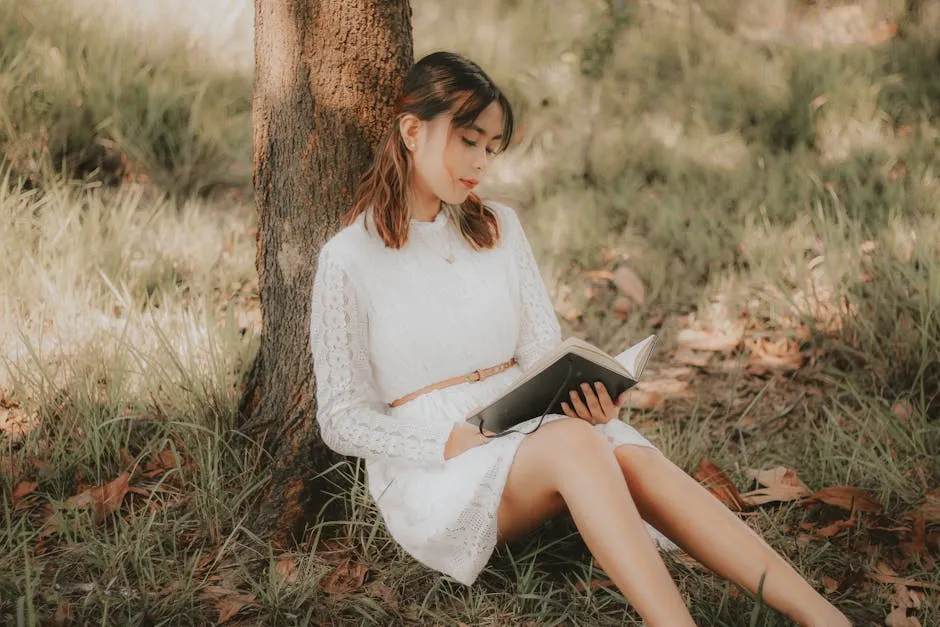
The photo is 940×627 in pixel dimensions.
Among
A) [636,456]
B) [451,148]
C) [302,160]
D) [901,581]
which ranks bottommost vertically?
[901,581]

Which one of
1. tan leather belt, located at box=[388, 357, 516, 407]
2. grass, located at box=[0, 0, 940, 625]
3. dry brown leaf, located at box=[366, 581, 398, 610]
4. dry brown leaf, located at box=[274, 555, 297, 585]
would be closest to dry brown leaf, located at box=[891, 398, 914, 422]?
grass, located at box=[0, 0, 940, 625]

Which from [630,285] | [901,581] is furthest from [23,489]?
[630,285]

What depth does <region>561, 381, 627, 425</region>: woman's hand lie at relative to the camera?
2.14m

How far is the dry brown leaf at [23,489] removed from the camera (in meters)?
2.58

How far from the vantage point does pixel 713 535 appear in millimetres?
2141

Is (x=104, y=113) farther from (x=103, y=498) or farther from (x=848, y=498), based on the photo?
(x=848, y=498)

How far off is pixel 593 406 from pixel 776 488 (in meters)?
0.94

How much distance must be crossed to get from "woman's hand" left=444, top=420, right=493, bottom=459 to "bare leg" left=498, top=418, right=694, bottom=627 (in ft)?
0.37

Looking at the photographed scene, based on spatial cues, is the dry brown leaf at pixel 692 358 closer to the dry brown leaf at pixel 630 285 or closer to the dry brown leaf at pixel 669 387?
the dry brown leaf at pixel 669 387

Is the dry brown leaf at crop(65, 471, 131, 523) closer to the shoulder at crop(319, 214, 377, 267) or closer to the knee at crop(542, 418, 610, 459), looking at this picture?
the shoulder at crop(319, 214, 377, 267)

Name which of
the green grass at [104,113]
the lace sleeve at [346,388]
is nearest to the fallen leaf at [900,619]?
the lace sleeve at [346,388]

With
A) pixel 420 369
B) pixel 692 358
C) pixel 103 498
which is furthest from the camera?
pixel 692 358

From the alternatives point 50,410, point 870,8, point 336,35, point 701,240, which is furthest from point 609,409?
point 870,8

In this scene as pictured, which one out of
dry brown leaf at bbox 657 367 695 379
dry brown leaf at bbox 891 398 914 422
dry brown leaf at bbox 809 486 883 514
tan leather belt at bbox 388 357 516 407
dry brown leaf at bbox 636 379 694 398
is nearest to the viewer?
tan leather belt at bbox 388 357 516 407
